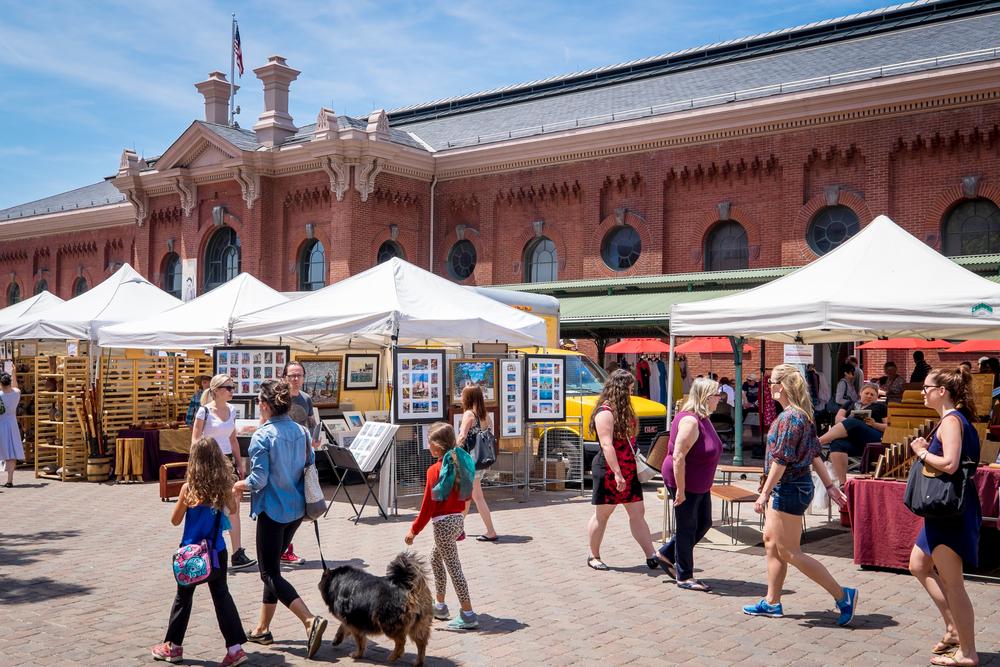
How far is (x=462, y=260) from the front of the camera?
101ft

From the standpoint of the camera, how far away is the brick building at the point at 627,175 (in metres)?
22.5

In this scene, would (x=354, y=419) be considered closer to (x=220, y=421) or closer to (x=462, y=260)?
(x=220, y=421)

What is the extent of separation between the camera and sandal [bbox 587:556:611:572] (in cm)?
865

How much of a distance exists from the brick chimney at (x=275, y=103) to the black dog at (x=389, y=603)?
27493 millimetres

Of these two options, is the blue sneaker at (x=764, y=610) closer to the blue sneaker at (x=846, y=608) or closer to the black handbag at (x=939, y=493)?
the blue sneaker at (x=846, y=608)

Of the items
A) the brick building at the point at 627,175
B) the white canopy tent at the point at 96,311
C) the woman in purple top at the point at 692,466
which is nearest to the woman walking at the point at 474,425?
the woman in purple top at the point at 692,466

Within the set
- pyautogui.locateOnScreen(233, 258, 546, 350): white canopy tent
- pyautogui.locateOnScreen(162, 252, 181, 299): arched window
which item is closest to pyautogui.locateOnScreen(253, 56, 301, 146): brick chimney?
pyautogui.locateOnScreen(162, 252, 181, 299): arched window

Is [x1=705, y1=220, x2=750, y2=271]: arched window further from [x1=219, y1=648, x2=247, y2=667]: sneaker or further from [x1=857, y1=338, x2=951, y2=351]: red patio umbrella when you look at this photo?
[x1=219, y1=648, x2=247, y2=667]: sneaker

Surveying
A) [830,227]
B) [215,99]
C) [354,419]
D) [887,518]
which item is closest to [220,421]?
[354,419]

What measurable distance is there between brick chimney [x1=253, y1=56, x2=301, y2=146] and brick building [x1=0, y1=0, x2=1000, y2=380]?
7cm

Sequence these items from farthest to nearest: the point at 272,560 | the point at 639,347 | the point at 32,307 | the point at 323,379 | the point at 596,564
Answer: the point at 639,347
the point at 32,307
the point at 323,379
the point at 596,564
the point at 272,560

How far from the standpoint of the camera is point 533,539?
10148 mm

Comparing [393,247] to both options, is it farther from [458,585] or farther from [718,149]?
[458,585]

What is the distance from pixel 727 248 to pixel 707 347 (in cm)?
346
